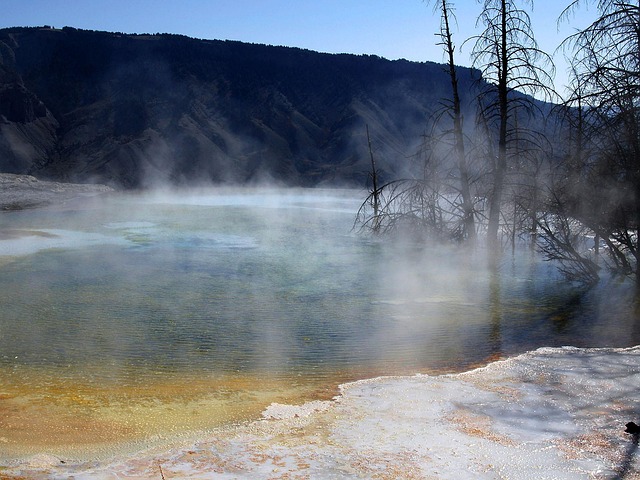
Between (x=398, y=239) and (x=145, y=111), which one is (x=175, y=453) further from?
(x=145, y=111)

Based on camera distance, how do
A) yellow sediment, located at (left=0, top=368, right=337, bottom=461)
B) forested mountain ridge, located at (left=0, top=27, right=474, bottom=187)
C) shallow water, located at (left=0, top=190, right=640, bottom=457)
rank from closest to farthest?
yellow sediment, located at (left=0, top=368, right=337, bottom=461) < shallow water, located at (left=0, top=190, right=640, bottom=457) < forested mountain ridge, located at (left=0, top=27, right=474, bottom=187)

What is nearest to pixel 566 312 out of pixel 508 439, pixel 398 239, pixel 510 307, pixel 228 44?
pixel 510 307

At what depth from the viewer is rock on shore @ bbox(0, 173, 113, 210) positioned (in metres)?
29.4

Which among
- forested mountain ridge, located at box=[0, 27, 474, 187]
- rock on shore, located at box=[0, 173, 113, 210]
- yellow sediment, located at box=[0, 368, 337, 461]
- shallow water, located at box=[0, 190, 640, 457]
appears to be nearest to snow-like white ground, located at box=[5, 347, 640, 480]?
yellow sediment, located at box=[0, 368, 337, 461]

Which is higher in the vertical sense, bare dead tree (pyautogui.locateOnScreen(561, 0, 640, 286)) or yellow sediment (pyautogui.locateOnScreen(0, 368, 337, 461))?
bare dead tree (pyautogui.locateOnScreen(561, 0, 640, 286))

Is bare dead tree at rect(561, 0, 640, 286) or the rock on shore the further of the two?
the rock on shore

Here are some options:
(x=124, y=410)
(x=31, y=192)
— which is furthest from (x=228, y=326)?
(x=31, y=192)

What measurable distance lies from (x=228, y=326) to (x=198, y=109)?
63.6 meters

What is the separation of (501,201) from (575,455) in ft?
35.9

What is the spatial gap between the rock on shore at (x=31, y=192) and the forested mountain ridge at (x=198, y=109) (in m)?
11.1

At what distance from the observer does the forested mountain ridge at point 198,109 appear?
57312mm

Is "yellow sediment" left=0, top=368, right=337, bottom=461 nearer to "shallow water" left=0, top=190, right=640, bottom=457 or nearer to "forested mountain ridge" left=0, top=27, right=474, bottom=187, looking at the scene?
"shallow water" left=0, top=190, right=640, bottom=457

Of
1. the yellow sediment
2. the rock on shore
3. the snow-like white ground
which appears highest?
the rock on shore

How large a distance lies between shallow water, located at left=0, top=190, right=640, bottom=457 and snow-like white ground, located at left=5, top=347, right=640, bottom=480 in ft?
1.76
